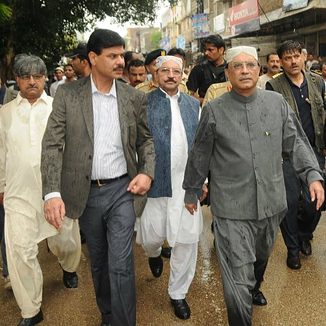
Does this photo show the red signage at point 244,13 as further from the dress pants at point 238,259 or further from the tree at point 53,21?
→ the dress pants at point 238,259

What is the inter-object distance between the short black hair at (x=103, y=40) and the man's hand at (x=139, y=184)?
0.83 m

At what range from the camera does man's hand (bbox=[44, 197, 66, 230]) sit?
247 centimetres

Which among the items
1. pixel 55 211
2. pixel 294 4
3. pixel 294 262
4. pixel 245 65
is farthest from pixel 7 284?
pixel 294 4

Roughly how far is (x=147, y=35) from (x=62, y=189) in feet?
378

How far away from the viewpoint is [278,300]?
11.2 ft

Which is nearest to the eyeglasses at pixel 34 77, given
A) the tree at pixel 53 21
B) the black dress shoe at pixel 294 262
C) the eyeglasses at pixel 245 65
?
the eyeglasses at pixel 245 65

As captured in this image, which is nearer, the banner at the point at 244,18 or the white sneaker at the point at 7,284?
the white sneaker at the point at 7,284

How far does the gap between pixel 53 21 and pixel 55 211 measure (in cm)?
1168

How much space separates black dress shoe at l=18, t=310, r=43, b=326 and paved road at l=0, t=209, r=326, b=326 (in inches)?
2.4

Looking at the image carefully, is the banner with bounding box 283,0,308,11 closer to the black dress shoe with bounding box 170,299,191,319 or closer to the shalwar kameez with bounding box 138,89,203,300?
the shalwar kameez with bounding box 138,89,203,300

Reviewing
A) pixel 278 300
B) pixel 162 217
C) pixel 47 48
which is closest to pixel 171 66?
pixel 162 217

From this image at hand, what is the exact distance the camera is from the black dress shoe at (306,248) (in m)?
4.21

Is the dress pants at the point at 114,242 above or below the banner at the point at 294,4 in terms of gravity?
below

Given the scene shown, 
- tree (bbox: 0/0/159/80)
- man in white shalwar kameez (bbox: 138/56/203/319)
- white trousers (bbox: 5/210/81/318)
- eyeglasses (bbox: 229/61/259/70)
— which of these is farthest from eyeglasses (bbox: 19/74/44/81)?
tree (bbox: 0/0/159/80)
